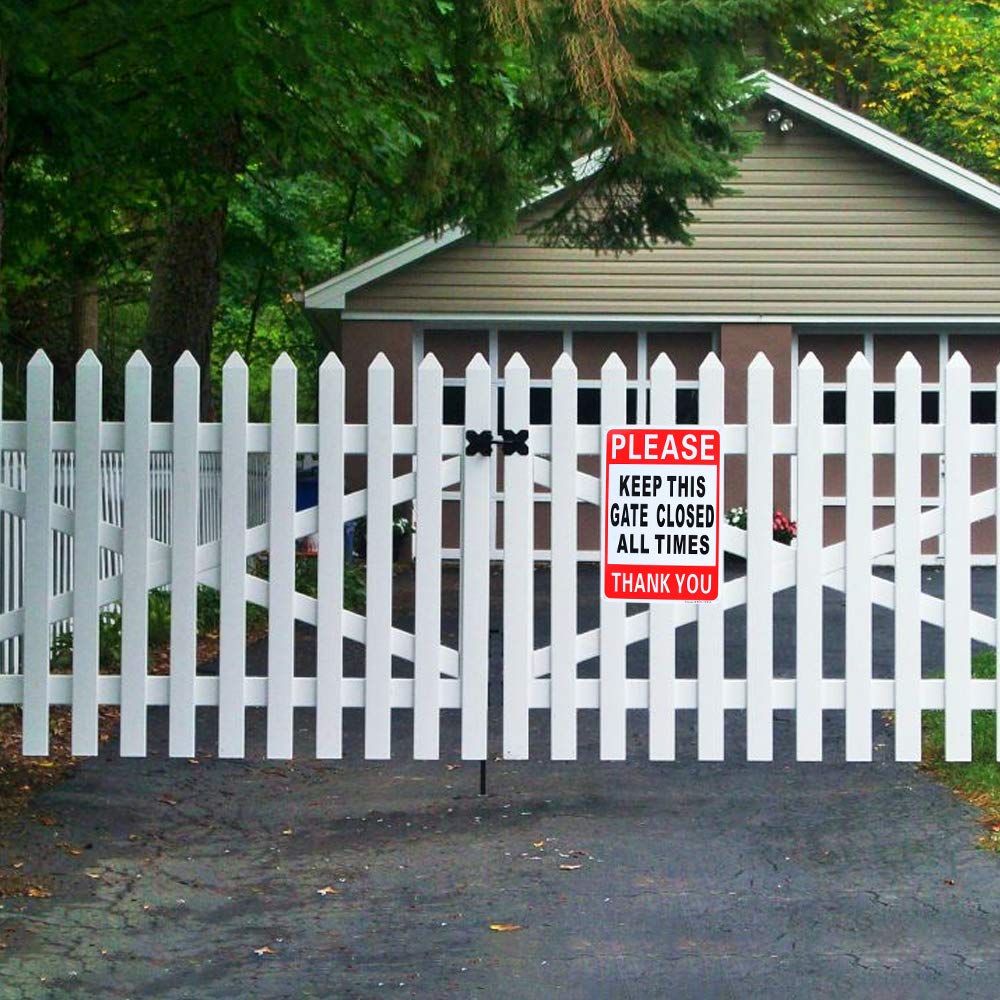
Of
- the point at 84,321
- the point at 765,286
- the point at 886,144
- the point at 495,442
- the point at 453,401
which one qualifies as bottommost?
the point at 495,442

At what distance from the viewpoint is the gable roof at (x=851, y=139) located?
19.2 meters

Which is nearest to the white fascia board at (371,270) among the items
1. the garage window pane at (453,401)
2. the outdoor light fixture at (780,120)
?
the garage window pane at (453,401)

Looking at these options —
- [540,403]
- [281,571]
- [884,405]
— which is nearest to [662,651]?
[281,571]

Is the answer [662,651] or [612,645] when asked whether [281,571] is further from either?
[662,651]

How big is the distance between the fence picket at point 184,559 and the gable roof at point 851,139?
43.0 ft

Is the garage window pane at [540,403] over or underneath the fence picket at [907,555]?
over

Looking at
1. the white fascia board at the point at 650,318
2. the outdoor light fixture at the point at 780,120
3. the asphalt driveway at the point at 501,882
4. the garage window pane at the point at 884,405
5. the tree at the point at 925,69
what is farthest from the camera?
the tree at the point at 925,69

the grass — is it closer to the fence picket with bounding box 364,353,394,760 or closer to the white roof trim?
the fence picket with bounding box 364,353,394,760

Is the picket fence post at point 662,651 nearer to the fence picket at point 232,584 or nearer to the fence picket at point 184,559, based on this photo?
the fence picket at point 232,584

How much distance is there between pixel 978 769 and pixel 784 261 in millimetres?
12894

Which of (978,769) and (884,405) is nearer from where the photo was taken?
(978,769)

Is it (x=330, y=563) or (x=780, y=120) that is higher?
(x=780, y=120)

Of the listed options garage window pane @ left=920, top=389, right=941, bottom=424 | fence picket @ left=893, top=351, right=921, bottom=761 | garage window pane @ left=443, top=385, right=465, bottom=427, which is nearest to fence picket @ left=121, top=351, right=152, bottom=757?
fence picket @ left=893, top=351, right=921, bottom=761

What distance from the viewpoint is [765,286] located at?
19.8 meters
